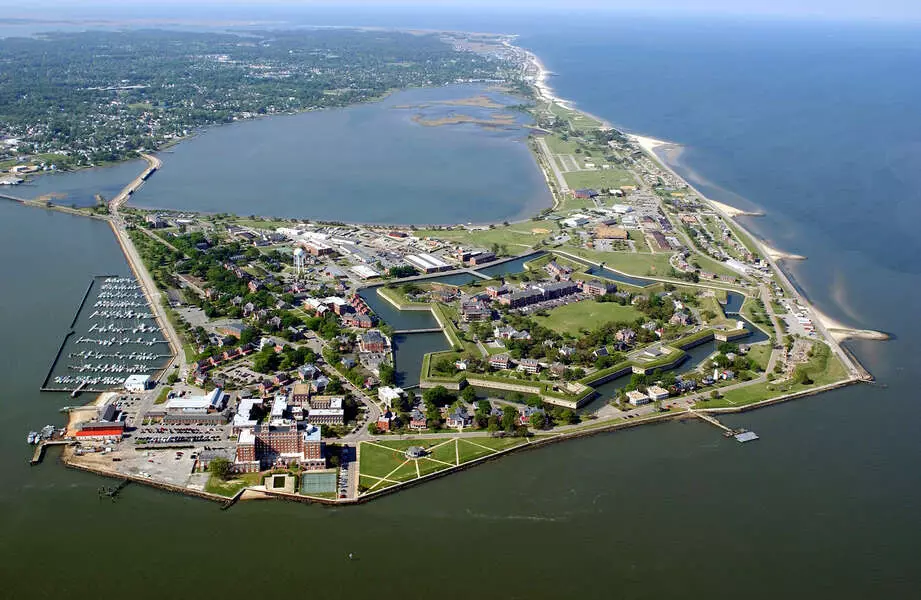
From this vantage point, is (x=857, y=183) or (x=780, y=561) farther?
(x=857, y=183)

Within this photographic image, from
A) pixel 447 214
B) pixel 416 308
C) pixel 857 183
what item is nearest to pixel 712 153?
pixel 857 183

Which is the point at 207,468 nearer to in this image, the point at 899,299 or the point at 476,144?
the point at 899,299

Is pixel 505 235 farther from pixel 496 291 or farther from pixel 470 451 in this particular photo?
pixel 470 451

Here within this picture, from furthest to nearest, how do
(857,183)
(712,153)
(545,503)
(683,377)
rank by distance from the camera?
(712,153)
(857,183)
(683,377)
(545,503)

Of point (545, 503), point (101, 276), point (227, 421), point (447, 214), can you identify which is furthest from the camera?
point (447, 214)

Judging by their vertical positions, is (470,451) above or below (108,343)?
above

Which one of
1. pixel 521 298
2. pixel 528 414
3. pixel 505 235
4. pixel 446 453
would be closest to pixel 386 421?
pixel 446 453

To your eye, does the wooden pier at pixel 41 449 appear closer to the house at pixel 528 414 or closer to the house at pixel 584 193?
the house at pixel 528 414
